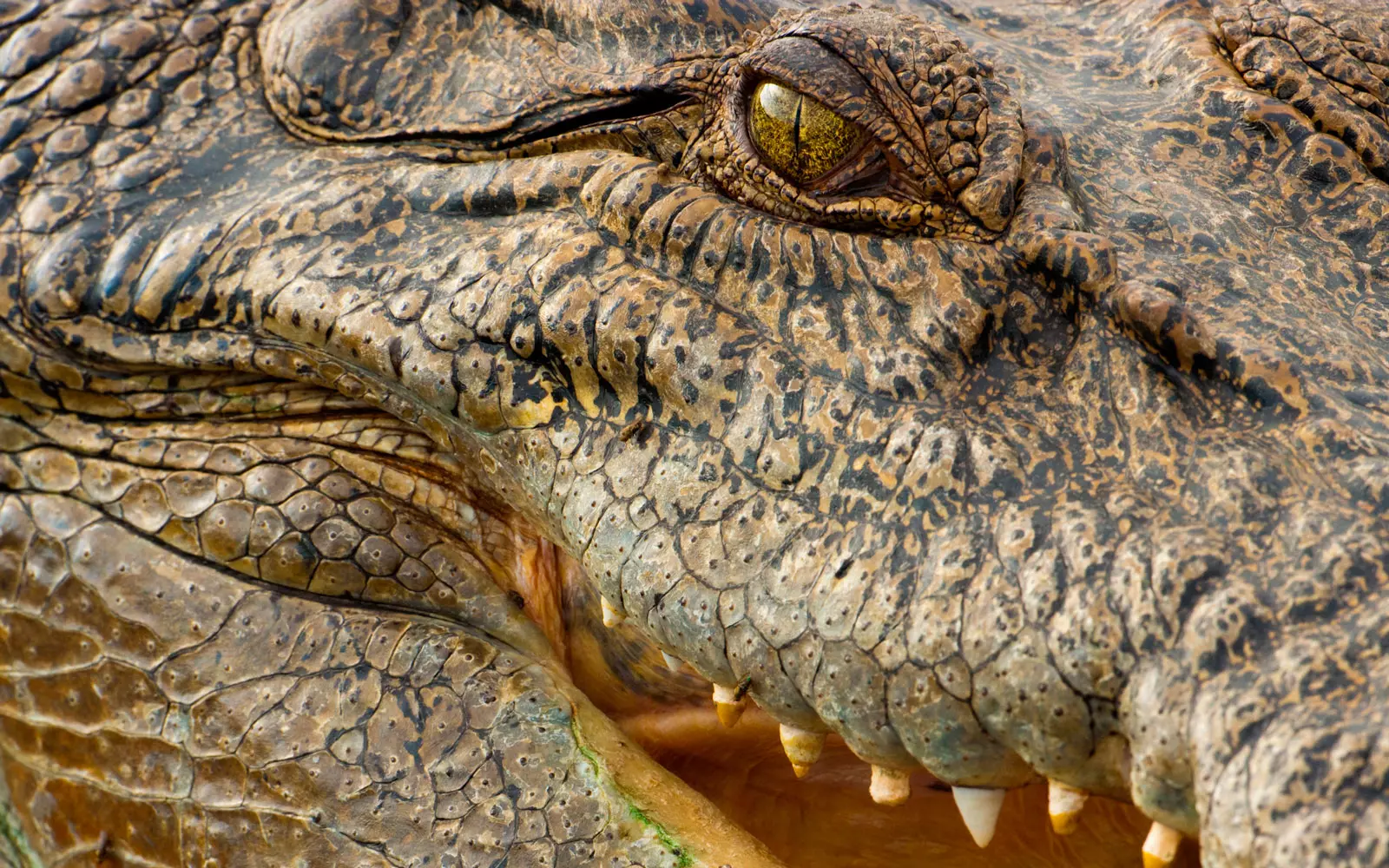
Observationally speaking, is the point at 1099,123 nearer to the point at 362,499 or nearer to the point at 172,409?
the point at 362,499

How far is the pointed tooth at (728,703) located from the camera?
6.59ft

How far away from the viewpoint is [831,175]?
2.17m

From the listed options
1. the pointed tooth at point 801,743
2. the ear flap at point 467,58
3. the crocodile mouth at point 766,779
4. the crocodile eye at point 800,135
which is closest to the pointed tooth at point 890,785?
the pointed tooth at point 801,743

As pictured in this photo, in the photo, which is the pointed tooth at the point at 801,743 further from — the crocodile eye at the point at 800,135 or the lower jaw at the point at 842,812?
the crocodile eye at the point at 800,135

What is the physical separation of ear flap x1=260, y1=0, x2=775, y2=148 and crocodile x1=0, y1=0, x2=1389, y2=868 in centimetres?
1

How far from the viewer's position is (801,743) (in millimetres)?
2018

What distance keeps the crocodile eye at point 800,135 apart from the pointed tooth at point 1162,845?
1.17m

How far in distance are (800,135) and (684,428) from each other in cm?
56

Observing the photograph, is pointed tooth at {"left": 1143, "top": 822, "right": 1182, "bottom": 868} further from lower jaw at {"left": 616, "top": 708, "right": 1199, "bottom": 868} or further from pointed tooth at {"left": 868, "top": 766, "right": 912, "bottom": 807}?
lower jaw at {"left": 616, "top": 708, "right": 1199, "bottom": 868}

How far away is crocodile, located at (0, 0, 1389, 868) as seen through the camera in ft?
5.73

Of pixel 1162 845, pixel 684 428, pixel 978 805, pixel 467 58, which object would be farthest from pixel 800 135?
pixel 1162 845

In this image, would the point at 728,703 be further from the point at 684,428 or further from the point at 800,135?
the point at 800,135

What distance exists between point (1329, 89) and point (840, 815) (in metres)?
1.71

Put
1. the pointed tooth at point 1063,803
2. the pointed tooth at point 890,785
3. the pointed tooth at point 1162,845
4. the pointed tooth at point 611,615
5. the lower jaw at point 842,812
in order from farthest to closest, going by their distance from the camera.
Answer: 1. the lower jaw at point 842,812
2. the pointed tooth at point 611,615
3. the pointed tooth at point 890,785
4. the pointed tooth at point 1063,803
5. the pointed tooth at point 1162,845
